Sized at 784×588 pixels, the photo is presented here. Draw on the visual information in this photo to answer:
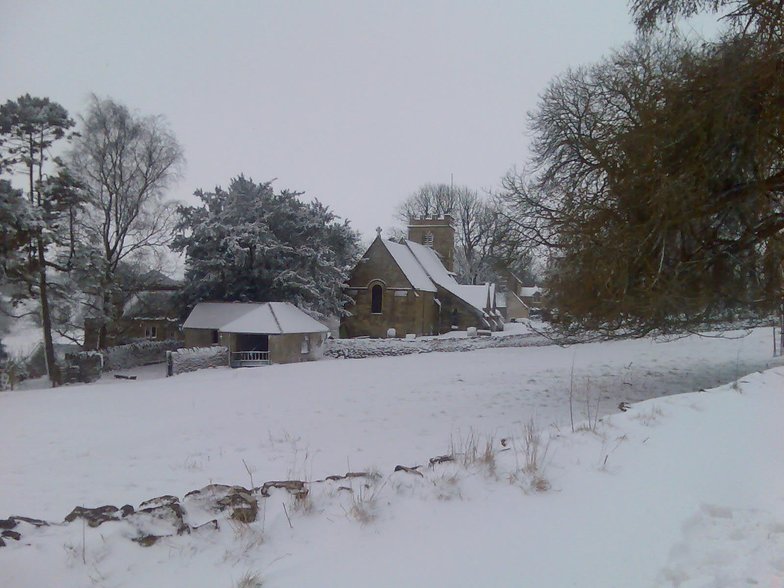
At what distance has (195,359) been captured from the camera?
76.0ft

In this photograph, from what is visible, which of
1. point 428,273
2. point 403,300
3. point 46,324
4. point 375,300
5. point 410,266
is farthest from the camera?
point 428,273

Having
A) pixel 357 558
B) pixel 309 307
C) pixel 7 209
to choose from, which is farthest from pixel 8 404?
pixel 309 307

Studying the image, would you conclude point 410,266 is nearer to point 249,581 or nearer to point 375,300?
point 375,300

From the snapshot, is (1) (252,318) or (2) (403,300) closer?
(1) (252,318)

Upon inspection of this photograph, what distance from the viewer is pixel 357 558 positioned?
2.97 metres

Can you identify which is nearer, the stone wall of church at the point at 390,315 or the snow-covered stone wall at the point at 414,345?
the snow-covered stone wall at the point at 414,345

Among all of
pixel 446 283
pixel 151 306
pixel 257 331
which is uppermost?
pixel 446 283

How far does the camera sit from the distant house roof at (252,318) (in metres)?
25.3

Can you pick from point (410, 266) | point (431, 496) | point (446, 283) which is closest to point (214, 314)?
point (410, 266)

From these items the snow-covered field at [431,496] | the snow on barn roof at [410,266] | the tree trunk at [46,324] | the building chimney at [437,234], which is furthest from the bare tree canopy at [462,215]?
the snow-covered field at [431,496]

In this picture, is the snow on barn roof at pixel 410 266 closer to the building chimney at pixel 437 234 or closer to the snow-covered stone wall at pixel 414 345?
the building chimney at pixel 437 234

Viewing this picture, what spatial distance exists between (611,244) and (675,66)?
3.58 m

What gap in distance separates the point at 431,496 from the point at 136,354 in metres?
29.0

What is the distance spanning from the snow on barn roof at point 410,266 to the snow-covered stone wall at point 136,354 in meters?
15.3
